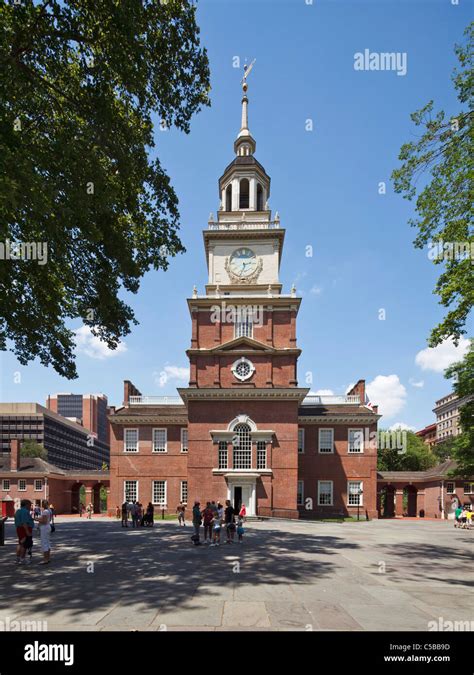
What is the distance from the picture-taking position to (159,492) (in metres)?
42.0

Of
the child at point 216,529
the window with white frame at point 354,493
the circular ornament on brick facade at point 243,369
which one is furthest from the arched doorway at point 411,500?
the child at point 216,529

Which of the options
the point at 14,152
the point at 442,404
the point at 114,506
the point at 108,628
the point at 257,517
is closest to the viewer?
the point at 108,628

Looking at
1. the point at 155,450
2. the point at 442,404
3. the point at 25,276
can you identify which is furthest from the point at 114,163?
the point at 442,404

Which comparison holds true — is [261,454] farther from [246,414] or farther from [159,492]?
[159,492]

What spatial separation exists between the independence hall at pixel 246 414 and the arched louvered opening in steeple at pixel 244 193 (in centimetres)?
13

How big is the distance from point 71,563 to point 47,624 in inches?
279

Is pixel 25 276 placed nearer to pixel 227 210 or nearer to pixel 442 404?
pixel 227 210

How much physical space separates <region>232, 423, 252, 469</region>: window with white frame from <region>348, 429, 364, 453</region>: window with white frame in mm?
10895

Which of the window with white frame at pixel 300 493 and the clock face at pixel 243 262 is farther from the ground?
the clock face at pixel 243 262

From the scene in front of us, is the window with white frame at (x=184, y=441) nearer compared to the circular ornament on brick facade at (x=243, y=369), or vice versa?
the circular ornament on brick facade at (x=243, y=369)

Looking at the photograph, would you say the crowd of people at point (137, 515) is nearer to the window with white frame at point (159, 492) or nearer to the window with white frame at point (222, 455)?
the window with white frame at point (222, 455)

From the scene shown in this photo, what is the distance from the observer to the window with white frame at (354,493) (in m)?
41.4

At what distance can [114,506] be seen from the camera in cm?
4262

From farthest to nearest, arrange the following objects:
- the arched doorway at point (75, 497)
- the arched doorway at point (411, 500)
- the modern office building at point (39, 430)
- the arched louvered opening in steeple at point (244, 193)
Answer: the modern office building at point (39, 430) < the arched doorway at point (75, 497) < the arched doorway at point (411, 500) < the arched louvered opening in steeple at point (244, 193)
